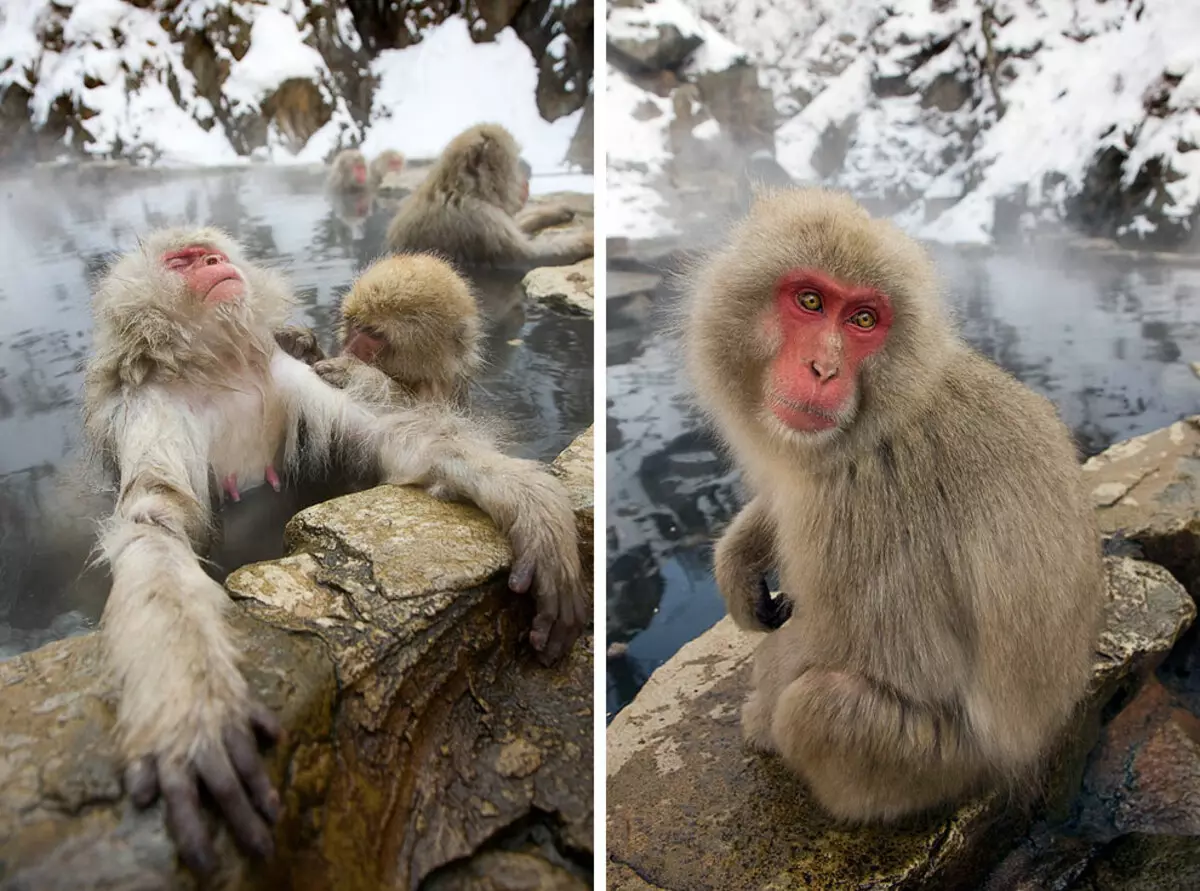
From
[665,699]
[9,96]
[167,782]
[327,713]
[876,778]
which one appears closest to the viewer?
[167,782]

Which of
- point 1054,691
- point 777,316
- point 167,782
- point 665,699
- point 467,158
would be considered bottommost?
point 665,699

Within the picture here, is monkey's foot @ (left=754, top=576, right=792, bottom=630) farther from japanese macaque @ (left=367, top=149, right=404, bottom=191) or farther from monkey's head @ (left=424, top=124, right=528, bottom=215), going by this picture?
japanese macaque @ (left=367, top=149, right=404, bottom=191)

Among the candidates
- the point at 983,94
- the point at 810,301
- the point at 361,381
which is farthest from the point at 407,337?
the point at 983,94

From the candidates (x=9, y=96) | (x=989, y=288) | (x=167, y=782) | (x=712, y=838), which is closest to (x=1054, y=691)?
(x=712, y=838)

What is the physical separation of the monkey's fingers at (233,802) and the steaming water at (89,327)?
1.19 feet

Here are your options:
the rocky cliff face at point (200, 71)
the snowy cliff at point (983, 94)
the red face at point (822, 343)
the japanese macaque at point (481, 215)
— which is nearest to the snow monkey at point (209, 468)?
the rocky cliff face at point (200, 71)

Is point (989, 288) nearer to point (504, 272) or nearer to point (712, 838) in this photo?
point (504, 272)

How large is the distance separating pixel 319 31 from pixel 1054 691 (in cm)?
205

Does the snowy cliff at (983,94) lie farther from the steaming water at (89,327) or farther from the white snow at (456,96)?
the steaming water at (89,327)

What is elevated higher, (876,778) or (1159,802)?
(876,778)

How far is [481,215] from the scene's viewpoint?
2.09m

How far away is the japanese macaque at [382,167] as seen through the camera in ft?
6.36

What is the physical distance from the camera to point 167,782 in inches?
44.1

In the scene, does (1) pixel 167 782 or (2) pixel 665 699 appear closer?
(1) pixel 167 782
